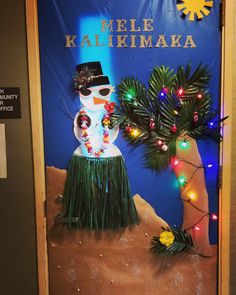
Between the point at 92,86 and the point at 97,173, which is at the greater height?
the point at 92,86

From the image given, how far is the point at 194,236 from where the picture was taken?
171cm

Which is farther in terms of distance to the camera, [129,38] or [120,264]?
[120,264]

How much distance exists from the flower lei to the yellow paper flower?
576 mm

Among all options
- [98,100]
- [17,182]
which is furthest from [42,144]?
[98,100]

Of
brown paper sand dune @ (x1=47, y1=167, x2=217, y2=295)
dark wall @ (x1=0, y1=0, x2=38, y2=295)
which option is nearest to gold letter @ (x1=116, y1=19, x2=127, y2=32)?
dark wall @ (x1=0, y1=0, x2=38, y2=295)

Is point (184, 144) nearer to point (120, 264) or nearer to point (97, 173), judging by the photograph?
point (97, 173)

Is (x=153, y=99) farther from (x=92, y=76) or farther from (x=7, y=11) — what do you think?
(x=7, y=11)

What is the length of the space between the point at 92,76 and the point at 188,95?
1.74 ft

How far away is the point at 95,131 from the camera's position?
165 cm

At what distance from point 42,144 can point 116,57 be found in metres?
0.62

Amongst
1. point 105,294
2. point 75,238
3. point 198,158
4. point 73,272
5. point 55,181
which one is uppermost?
point 198,158

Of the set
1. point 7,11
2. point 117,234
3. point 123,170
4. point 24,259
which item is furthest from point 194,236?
point 7,11

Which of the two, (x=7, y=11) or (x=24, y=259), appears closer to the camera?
(x=7, y=11)

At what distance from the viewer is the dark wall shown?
1.59 meters
